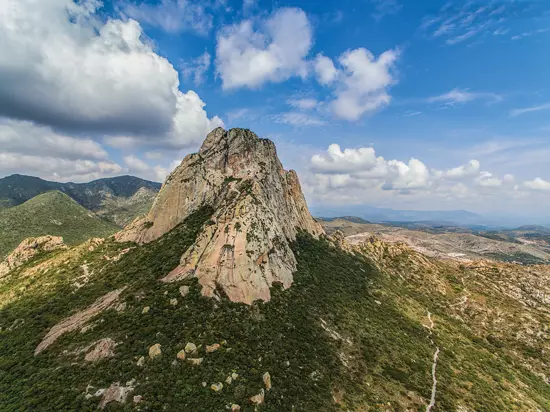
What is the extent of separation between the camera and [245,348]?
5781 centimetres

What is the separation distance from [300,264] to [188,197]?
51380 mm

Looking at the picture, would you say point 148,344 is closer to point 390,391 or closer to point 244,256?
point 244,256

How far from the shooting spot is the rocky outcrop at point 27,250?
9800 cm

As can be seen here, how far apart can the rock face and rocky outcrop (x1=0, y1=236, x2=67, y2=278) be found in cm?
3175

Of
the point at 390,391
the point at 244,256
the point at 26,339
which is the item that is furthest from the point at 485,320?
the point at 26,339

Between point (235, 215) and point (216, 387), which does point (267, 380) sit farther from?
point (235, 215)

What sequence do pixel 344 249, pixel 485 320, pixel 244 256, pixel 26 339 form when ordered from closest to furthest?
1. pixel 26 339
2. pixel 244 256
3. pixel 485 320
4. pixel 344 249

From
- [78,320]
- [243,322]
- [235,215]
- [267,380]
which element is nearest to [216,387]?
[267,380]

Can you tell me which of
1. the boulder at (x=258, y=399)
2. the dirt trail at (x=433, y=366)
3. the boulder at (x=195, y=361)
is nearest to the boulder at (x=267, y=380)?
the boulder at (x=258, y=399)

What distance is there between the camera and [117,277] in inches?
3017

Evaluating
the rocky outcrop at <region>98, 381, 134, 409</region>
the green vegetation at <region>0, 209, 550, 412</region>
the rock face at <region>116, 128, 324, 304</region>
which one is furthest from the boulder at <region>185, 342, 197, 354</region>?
the rock face at <region>116, 128, 324, 304</region>

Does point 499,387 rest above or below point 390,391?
below

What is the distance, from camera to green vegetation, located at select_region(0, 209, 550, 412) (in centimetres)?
4650

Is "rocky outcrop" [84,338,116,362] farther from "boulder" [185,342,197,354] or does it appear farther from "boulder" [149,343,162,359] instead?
"boulder" [185,342,197,354]
